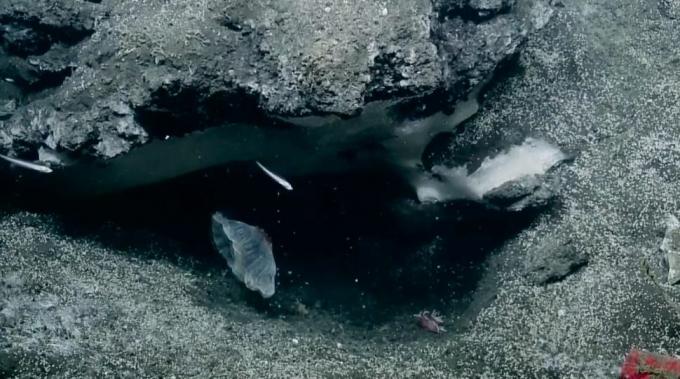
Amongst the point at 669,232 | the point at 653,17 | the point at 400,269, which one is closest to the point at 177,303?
the point at 400,269

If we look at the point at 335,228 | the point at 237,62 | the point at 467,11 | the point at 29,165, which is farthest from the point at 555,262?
the point at 29,165

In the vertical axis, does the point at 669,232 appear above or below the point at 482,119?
below

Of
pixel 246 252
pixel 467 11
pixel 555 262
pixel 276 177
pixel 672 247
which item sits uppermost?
pixel 467 11

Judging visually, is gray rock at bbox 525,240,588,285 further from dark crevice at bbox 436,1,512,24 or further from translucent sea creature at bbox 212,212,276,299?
translucent sea creature at bbox 212,212,276,299

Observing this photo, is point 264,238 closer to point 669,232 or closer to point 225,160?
point 225,160

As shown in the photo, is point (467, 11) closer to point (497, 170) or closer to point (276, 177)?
point (497, 170)

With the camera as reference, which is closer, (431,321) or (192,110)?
(192,110)
